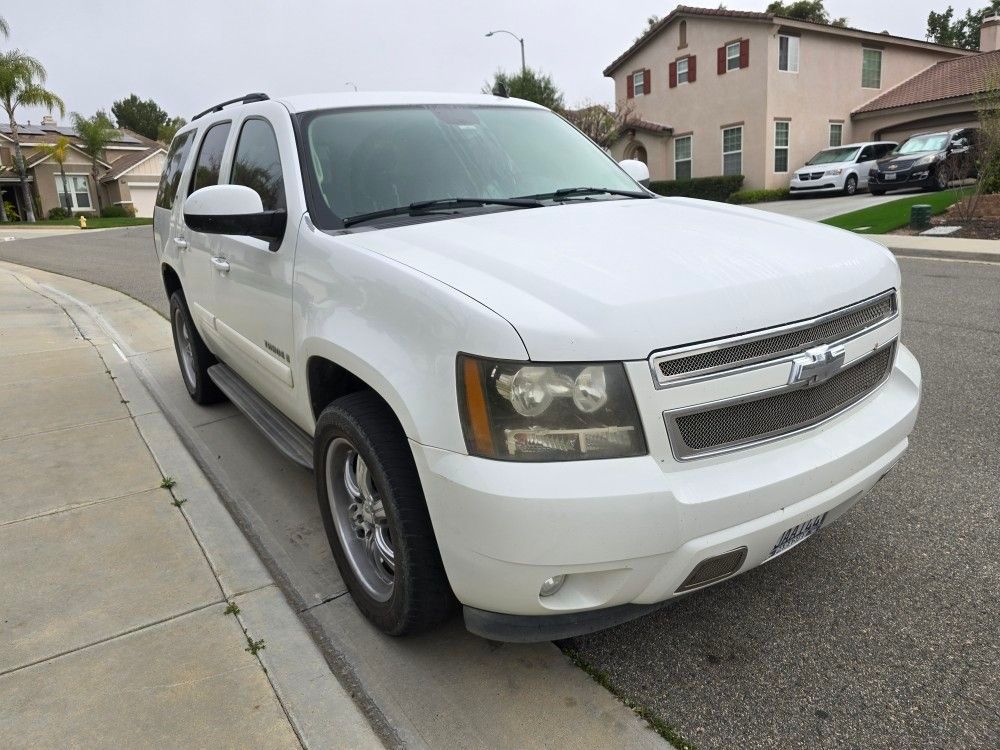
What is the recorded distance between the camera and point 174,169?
5480 mm

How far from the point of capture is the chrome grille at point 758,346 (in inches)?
81.7

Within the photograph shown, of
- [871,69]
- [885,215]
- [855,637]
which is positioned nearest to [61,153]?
[871,69]

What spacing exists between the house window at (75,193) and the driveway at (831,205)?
4864cm

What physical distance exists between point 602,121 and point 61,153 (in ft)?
126

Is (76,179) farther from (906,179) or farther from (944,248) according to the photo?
(944,248)

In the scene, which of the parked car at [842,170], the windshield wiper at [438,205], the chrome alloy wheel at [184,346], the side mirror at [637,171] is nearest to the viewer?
the windshield wiper at [438,205]

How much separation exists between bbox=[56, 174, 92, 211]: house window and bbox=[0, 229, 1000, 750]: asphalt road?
59371 mm

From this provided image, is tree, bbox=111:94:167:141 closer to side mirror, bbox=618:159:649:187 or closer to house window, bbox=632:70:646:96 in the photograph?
house window, bbox=632:70:646:96

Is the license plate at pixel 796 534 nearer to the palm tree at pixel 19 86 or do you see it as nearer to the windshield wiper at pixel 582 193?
the windshield wiper at pixel 582 193

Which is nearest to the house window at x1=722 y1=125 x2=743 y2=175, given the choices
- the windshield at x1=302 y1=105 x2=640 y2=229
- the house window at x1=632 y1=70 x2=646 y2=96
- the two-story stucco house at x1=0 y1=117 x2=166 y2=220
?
the house window at x1=632 y1=70 x2=646 y2=96

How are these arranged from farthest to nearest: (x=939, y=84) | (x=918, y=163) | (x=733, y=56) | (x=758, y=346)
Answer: (x=939, y=84) → (x=733, y=56) → (x=918, y=163) → (x=758, y=346)

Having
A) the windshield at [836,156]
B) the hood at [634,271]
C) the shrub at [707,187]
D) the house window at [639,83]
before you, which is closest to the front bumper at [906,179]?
the windshield at [836,156]

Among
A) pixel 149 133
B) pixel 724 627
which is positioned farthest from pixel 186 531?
pixel 149 133

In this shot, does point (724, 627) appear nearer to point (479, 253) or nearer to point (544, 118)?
point (479, 253)
